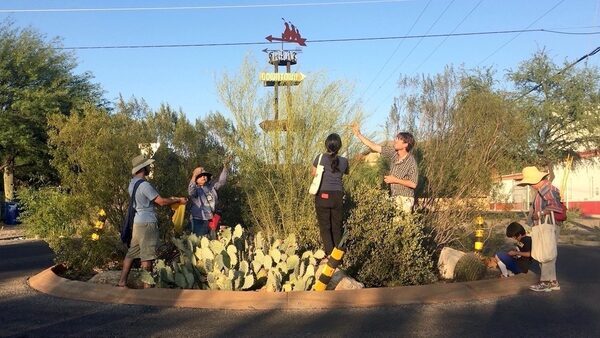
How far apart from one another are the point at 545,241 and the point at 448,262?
1.30 meters

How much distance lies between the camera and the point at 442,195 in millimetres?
9375

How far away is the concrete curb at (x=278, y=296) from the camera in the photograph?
6.67 metres

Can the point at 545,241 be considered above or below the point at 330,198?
below

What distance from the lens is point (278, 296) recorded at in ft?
22.0

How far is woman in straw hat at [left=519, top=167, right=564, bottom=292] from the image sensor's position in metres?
7.87

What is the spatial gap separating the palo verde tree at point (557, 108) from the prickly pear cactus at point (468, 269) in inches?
779

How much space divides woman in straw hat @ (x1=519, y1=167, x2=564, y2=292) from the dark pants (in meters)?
2.57

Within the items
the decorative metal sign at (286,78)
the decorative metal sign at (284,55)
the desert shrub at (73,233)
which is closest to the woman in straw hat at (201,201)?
the desert shrub at (73,233)

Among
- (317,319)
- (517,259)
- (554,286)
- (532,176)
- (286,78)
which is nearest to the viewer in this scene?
(317,319)

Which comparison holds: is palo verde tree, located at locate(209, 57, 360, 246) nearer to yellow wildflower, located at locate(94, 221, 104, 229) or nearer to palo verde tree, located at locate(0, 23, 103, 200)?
yellow wildflower, located at locate(94, 221, 104, 229)

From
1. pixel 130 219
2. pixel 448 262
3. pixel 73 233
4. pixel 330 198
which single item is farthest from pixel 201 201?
pixel 448 262

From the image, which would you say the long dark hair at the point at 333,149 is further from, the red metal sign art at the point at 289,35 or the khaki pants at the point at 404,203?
the red metal sign art at the point at 289,35

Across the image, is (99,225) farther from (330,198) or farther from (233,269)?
(330,198)

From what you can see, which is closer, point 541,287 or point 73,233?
point 541,287
